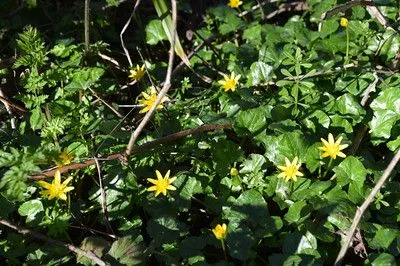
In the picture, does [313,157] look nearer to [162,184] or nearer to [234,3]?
[162,184]

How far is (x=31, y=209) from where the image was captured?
96.4 inches

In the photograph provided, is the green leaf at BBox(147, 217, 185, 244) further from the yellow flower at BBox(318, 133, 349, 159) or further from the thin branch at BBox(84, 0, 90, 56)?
the thin branch at BBox(84, 0, 90, 56)

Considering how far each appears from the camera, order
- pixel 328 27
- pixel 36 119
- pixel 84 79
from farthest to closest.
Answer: pixel 328 27
pixel 84 79
pixel 36 119

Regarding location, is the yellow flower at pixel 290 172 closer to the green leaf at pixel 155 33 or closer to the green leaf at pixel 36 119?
the green leaf at pixel 36 119

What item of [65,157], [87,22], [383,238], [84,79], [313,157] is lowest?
[383,238]

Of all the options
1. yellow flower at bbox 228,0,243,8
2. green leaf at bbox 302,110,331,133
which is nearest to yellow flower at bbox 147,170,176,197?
Result: green leaf at bbox 302,110,331,133

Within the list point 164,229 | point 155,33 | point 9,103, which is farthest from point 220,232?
point 155,33

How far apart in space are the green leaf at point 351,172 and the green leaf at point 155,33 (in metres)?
1.50

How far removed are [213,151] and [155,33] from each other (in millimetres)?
1201

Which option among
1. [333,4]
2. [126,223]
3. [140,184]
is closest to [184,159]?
[140,184]

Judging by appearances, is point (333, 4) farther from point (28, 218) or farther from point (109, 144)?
point (28, 218)

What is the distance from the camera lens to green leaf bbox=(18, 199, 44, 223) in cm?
244

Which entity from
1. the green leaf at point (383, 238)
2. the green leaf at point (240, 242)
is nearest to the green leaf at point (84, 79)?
the green leaf at point (240, 242)

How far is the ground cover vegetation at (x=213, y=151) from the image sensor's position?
2.30m
